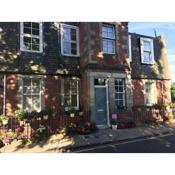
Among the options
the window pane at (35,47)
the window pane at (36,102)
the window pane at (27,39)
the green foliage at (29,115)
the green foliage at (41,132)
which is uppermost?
the window pane at (27,39)

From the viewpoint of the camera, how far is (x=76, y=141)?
958cm

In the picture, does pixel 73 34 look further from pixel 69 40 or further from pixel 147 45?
pixel 147 45

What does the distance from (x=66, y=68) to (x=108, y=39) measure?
3162 millimetres

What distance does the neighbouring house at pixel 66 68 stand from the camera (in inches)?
469

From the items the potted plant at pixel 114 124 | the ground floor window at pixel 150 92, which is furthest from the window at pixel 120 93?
the ground floor window at pixel 150 92

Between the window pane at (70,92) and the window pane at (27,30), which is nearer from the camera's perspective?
the window pane at (27,30)

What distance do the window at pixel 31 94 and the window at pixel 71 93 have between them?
164 centimetres

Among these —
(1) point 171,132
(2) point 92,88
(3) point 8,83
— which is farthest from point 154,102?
(3) point 8,83

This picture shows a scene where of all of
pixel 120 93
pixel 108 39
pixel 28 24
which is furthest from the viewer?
pixel 120 93

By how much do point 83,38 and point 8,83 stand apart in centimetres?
521

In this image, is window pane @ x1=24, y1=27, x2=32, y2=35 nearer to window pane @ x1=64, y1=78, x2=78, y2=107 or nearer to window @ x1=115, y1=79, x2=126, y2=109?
window pane @ x1=64, y1=78, x2=78, y2=107

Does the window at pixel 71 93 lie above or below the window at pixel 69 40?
below

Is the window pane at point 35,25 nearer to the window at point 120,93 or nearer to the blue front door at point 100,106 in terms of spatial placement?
the blue front door at point 100,106

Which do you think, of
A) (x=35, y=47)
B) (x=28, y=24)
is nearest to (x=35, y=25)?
(x=28, y=24)
